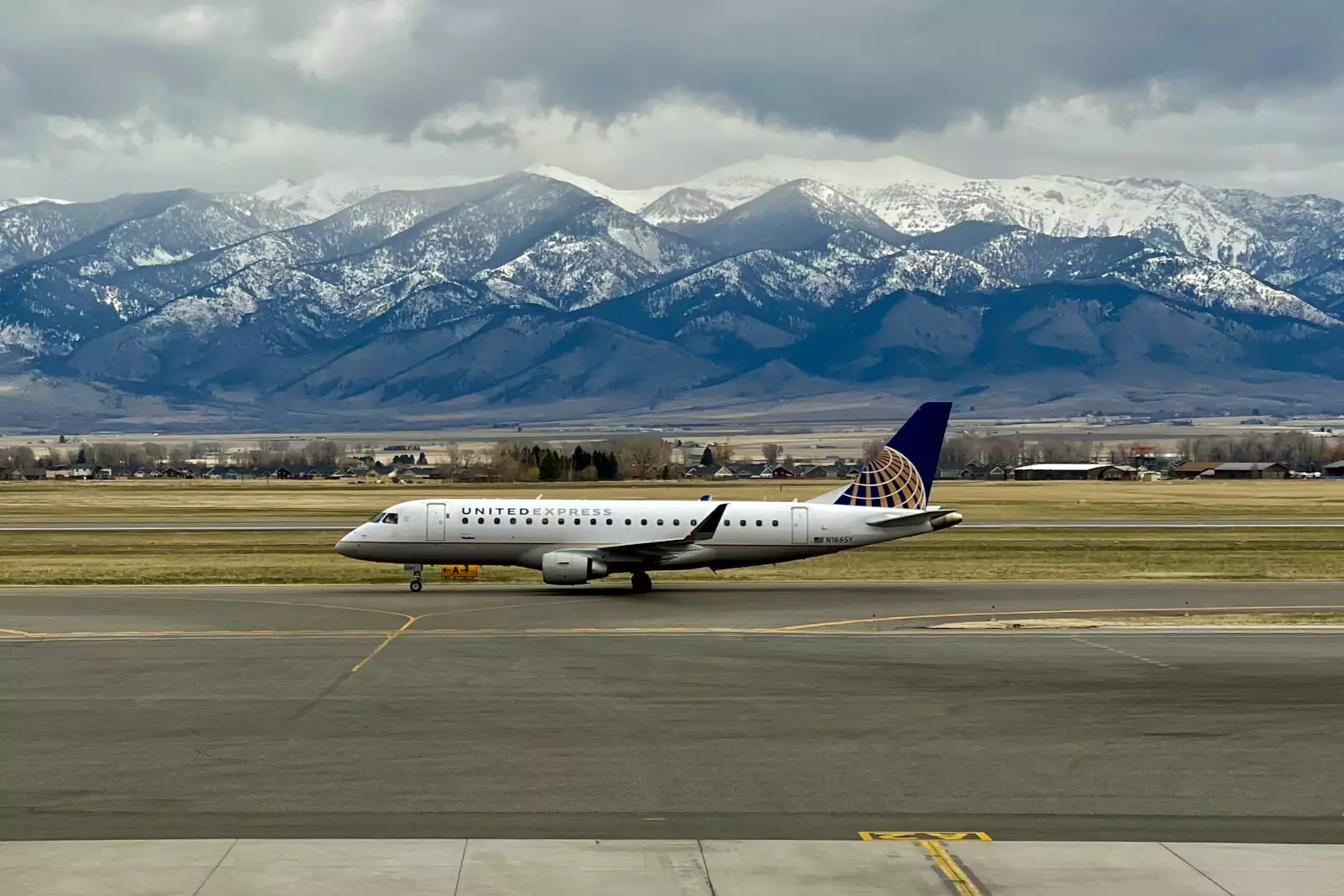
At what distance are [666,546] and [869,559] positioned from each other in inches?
760

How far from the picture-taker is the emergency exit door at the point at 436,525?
5434 centimetres

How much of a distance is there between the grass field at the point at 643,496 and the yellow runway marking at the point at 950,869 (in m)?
86.0

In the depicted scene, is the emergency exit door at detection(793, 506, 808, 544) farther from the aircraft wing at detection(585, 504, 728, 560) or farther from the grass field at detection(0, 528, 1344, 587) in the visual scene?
the grass field at detection(0, 528, 1344, 587)

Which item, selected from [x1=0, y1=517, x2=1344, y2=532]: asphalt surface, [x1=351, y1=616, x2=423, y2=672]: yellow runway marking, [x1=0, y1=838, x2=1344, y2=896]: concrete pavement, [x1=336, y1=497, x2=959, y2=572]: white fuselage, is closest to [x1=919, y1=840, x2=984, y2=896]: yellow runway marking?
[x1=0, y1=838, x2=1344, y2=896]: concrete pavement

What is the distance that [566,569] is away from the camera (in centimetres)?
5228

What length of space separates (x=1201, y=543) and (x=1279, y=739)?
55413 mm

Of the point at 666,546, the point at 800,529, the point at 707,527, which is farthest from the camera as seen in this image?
the point at 800,529

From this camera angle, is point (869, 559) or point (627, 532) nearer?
point (627, 532)

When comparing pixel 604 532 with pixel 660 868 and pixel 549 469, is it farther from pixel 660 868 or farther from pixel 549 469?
pixel 549 469

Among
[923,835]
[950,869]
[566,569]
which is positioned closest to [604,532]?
[566,569]

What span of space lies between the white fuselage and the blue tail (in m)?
1.07

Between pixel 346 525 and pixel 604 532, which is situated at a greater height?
pixel 604 532

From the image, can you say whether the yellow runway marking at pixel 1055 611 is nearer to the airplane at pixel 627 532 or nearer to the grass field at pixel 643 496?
the airplane at pixel 627 532

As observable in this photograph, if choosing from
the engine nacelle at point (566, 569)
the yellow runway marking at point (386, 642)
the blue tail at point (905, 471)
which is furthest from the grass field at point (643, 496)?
the yellow runway marking at point (386, 642)
